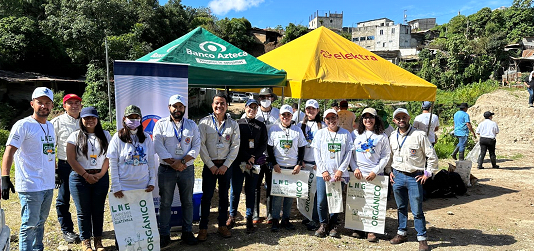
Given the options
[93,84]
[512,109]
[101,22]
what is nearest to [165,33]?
[101,22]

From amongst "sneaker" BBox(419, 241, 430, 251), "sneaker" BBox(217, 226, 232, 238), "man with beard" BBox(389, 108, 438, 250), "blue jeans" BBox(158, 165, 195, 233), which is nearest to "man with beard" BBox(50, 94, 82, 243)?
"blue jeans" BBox(158, 165, 195, 233)

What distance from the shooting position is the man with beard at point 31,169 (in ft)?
11.4

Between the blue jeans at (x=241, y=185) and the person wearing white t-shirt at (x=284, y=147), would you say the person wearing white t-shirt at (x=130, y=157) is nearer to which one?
the blue jeans at (x=241, y=185)

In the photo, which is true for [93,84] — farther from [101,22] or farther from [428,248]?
[428,248]

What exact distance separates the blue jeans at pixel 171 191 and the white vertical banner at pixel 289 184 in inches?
49.5

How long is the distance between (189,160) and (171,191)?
47cm

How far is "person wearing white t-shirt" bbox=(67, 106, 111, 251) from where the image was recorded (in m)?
3.92

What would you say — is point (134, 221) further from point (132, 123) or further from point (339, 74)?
point (339, 74)

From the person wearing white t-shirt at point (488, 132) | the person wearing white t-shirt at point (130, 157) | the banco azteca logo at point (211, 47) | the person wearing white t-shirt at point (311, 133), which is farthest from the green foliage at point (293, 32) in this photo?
the person wearing white t-shirt at point (130, 157)

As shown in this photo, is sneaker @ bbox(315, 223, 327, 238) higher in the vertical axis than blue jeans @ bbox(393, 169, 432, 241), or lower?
lower

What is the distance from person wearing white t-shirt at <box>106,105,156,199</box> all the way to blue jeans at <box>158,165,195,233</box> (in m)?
0.20

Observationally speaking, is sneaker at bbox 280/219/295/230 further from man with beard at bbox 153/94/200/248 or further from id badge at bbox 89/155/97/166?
id badge at bbox 89/155/97/166

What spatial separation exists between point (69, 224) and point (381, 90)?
5701mm

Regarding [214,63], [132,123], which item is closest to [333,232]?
[132,123]
